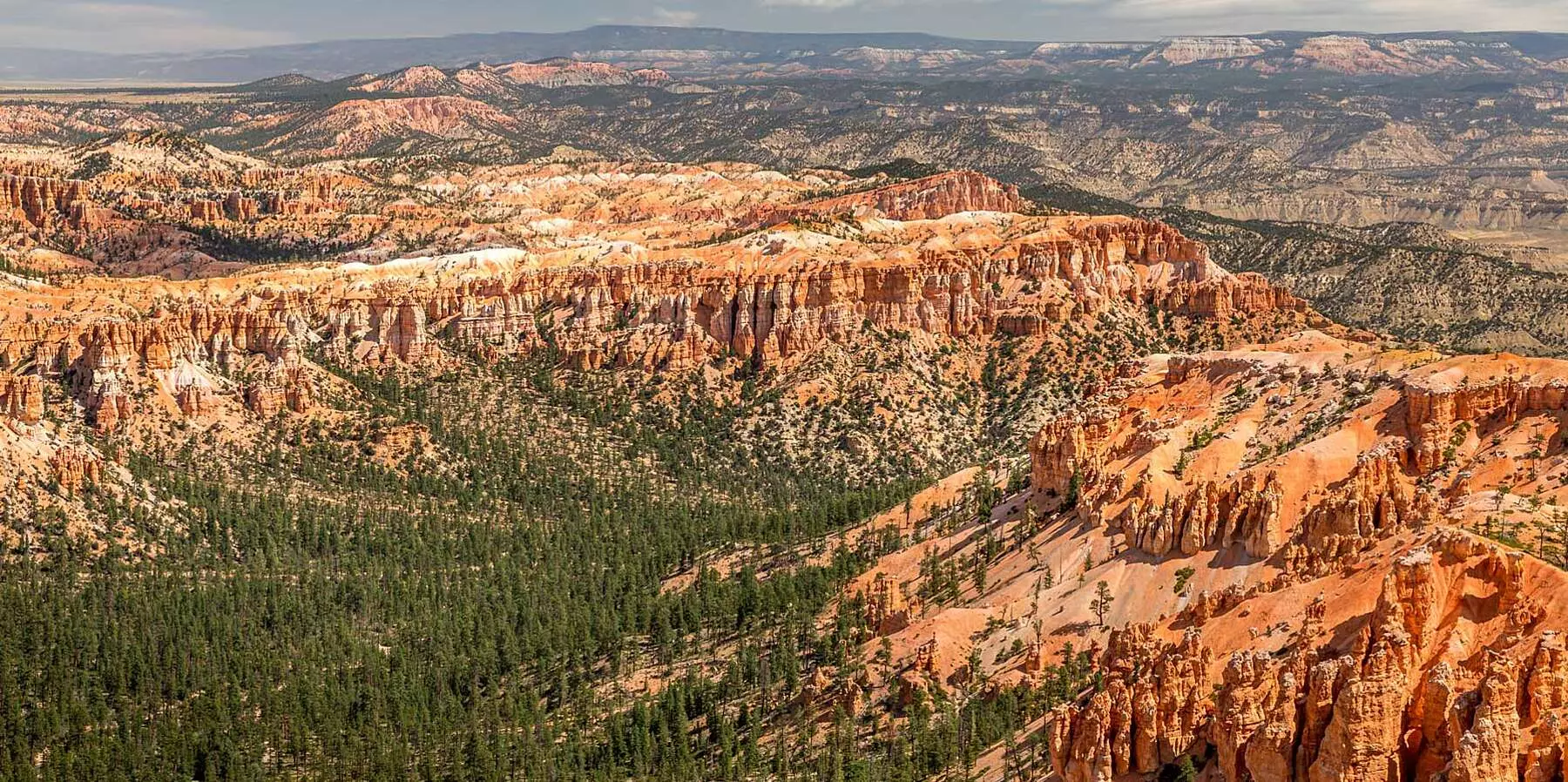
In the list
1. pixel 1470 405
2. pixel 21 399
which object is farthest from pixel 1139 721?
pixel 21 399

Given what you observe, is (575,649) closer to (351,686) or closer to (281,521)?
(351,686)

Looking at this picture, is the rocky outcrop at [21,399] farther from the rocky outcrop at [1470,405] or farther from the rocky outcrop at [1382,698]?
the rocky outcrop at [1470,405]

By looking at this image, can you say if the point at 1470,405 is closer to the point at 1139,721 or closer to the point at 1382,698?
the point at 1139,721

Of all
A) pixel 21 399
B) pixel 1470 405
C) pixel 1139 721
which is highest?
pixel 1470 405

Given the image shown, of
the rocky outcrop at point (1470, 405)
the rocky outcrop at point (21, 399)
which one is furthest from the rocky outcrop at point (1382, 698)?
the rocky outcrop at point (21, 399)

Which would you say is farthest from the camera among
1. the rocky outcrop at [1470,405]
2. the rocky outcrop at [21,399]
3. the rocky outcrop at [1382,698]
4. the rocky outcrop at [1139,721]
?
the rocky outcrop at [21,399]

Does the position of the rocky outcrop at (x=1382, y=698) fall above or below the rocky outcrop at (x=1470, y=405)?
below

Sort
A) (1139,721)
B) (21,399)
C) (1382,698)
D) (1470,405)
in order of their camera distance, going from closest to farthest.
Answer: (1382,698) < (1139,721) < (1470,405) < (21,399)

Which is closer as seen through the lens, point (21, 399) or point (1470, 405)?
point (1470, 405)

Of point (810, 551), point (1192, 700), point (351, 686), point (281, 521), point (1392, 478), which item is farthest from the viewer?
point (281, 521)

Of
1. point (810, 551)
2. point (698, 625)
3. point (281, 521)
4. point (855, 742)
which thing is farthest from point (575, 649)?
point (281, 521)

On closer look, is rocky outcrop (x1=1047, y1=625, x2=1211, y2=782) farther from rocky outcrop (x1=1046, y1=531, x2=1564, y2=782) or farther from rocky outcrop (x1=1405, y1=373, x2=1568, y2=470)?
rocky outcrop (x1=1405, y1=373, x2=1568, y2=470)
